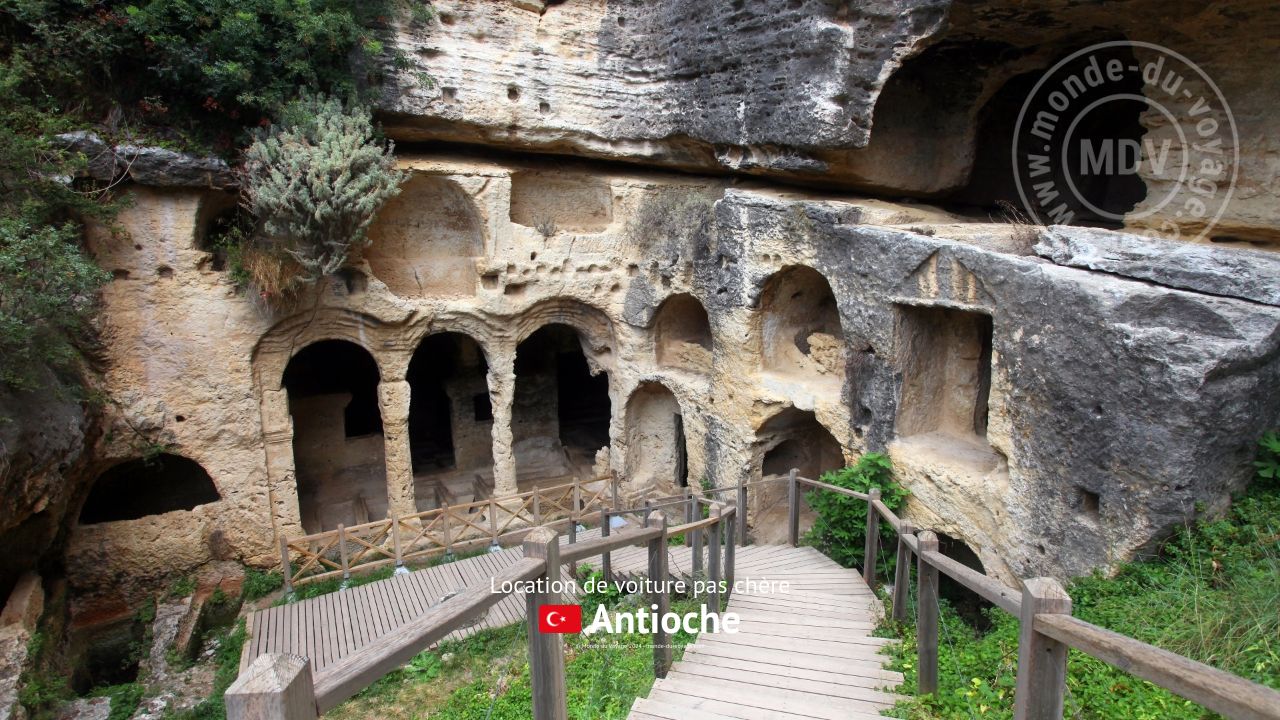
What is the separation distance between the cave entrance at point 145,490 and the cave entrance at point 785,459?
9250 millimetres

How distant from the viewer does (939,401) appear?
28.9ft

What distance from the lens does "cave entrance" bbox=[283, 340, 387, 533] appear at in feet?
43.7

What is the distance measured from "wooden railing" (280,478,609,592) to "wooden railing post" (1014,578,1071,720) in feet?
21.4

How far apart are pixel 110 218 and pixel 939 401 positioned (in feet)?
34.7

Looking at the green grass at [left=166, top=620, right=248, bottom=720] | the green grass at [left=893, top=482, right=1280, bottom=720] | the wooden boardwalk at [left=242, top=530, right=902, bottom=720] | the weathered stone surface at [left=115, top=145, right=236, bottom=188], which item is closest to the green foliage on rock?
the green grass at [left=893, top=482, right=1280, bottom=720]

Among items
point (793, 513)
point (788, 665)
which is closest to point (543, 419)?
point (793, 513)

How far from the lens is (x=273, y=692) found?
1.96 metres

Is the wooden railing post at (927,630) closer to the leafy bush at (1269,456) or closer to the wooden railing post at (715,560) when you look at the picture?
the wooden railing post at (715,560)

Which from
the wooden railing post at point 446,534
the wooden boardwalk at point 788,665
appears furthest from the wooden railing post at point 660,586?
the wooden railing post at point 446,534

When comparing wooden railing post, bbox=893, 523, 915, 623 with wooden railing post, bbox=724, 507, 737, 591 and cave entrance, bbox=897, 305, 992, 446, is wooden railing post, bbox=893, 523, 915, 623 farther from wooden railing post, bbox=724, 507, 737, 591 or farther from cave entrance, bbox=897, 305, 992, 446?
cave entrance, bbox=897, 305, 992, 446

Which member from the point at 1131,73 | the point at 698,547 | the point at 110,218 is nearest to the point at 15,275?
the point at 110,218

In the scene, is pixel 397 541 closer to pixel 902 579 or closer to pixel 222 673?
pixel 222 673

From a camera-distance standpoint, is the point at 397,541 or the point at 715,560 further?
the point at 397,541

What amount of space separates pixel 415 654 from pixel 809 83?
8442mm
